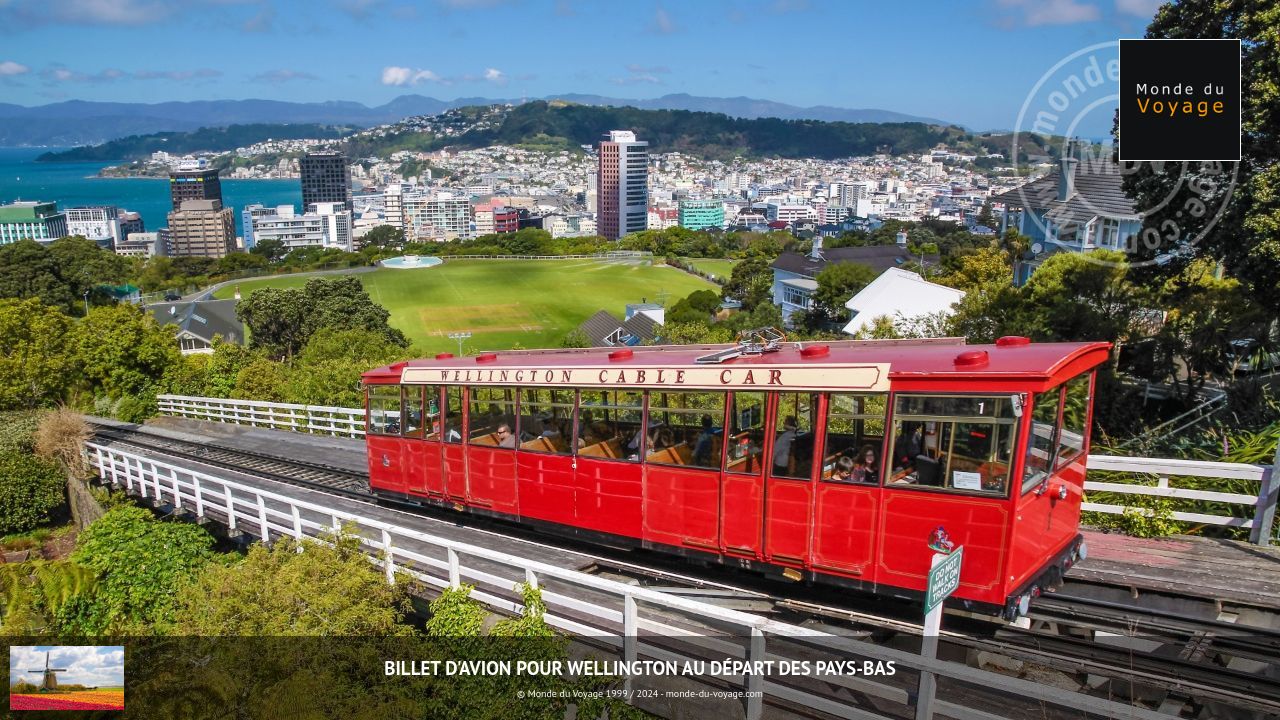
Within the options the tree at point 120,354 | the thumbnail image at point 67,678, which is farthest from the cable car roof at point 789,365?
the tree at point 120,354

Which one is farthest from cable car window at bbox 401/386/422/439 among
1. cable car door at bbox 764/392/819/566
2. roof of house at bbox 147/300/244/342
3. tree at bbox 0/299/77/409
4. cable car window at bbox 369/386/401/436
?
roof of house at bbox 147/300/244/342

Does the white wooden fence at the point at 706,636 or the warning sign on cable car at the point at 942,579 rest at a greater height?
the warning sign on cable car at the point at 942,579

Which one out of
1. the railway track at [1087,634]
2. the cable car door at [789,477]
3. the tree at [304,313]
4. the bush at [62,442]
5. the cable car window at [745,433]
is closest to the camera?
the railway track at [1087,634]

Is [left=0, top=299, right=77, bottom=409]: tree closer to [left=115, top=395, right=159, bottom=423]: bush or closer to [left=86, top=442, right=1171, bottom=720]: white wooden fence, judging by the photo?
[left=115, top=395, right=159, bottom=423]: bush

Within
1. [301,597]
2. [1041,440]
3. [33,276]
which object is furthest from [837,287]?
[33,276]

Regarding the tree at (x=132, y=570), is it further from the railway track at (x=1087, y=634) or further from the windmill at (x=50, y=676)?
the railway track at (x=1087, y=634)

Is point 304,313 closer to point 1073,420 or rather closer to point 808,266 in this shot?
point 808,266

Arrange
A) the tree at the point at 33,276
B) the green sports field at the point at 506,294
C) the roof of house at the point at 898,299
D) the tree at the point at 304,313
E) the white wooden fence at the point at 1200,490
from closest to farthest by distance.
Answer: the white wooden fence at the point at 1200,490
the roof of house at the point at 898,299
the tree at the point at 304,313
the tree at the point at 33,276
the green sports field at the point at 506,294

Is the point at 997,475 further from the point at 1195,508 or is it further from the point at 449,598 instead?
the point at 449,598
